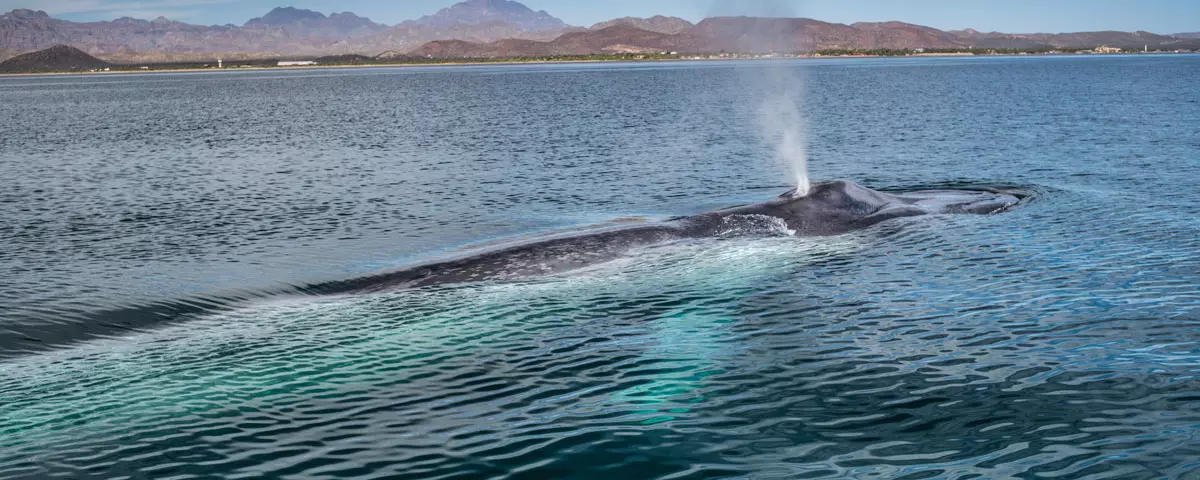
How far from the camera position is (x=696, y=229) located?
24.5 metres

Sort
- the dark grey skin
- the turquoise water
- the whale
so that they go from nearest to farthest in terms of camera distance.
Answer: the turquoise water → the whale → the dark grey skin

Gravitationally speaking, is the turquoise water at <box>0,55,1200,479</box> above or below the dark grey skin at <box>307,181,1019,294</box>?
below

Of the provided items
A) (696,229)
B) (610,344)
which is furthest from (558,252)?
(610,344)

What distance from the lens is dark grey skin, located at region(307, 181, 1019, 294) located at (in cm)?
2112

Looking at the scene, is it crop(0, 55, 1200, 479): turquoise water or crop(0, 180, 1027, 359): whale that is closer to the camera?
crop(0, 55, 1200, 479): turquoise water

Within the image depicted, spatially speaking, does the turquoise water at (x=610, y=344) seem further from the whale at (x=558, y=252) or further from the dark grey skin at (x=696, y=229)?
the dark grey skin at (x=696, y=229)

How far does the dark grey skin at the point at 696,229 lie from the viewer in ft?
69.3

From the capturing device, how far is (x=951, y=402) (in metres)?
13.1

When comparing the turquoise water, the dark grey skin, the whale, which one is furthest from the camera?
the dark grey skin

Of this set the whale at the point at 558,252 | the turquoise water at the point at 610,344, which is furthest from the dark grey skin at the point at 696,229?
the turquoise water at the point at 610,344

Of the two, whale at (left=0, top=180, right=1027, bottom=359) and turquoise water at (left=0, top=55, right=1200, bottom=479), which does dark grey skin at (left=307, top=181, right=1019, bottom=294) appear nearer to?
whale at (left=0, top=180, right=1027, bottom=359)

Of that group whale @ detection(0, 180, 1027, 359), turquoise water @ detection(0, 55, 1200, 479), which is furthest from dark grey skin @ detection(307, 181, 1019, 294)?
turquoise water @ detection(0, 55, 1200, 479)

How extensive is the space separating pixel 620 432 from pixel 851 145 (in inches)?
1808

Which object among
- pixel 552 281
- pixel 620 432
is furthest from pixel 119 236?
pixel 620 432
